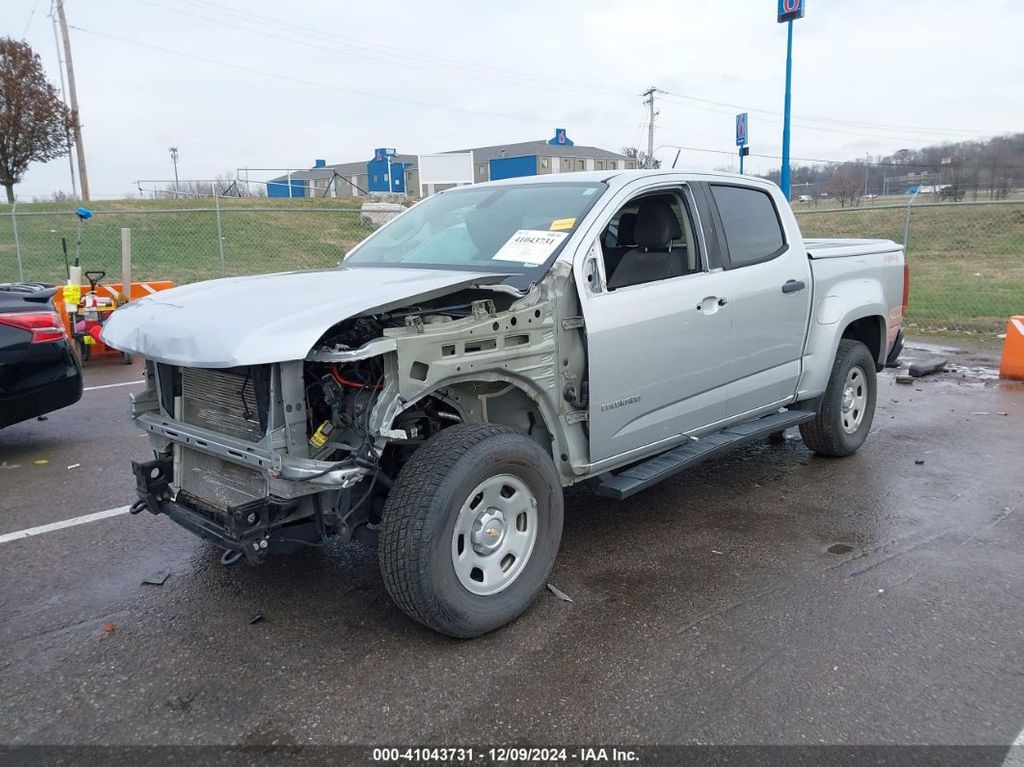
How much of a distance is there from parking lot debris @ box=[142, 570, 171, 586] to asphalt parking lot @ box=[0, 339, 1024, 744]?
0.05 meters

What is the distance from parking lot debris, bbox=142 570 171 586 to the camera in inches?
154

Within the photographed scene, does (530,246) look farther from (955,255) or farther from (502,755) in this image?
(955,255)

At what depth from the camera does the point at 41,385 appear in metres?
5.83

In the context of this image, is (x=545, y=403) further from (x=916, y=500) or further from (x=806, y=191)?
(x=806, y=191)

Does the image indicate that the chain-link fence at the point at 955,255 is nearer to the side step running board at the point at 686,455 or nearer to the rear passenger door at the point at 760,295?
the rear passenger door at the point at 760,295

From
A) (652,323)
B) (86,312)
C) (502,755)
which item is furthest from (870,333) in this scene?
(86,312)

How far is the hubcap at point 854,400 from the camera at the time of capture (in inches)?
229

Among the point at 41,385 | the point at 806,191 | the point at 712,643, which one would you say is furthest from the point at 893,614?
the point at 806,191

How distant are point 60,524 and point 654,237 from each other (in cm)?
397

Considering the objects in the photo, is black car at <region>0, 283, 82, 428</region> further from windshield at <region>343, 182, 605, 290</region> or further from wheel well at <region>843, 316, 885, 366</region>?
wheel well at <region>843, 316, 885, 366</region>

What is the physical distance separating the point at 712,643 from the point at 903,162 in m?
33.8

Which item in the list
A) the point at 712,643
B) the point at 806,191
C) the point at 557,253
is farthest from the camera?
the point at 806,191

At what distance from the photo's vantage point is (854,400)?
19.4 feet

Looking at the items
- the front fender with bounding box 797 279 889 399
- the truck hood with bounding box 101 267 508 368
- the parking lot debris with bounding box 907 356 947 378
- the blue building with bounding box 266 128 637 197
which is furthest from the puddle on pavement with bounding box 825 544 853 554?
the blue building with bounding box 266 128 637 197
